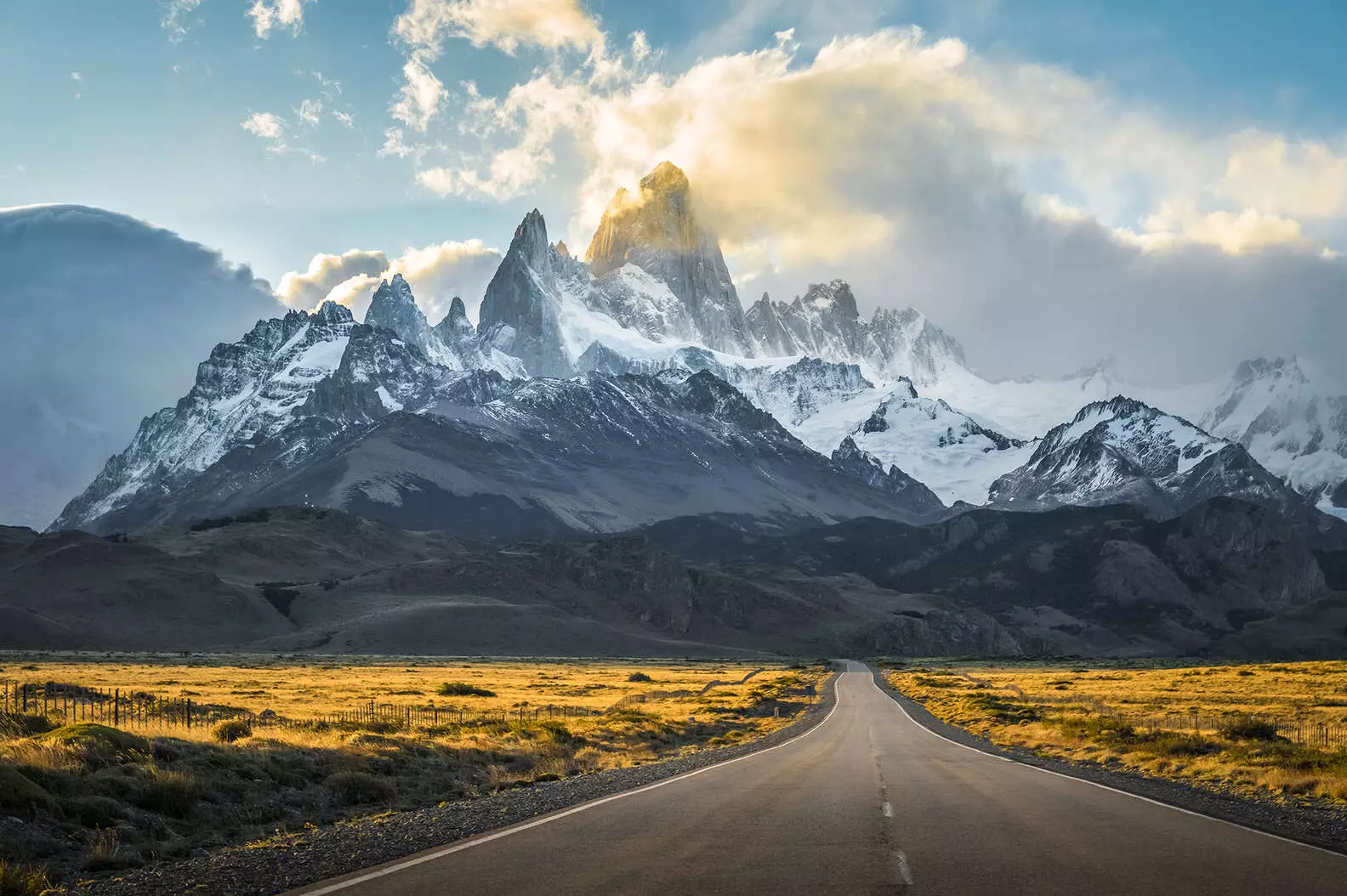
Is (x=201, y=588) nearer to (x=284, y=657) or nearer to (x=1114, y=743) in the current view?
(x=284, y=657)

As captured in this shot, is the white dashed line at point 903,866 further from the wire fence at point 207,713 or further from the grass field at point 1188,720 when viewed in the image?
the wire fence at point 207,713

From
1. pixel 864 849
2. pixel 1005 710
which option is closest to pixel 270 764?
pixel 864 849

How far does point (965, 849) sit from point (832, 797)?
6.57 metres

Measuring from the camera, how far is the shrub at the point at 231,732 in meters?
27.9

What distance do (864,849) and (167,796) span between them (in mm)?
11993

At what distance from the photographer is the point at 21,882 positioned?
13.5m

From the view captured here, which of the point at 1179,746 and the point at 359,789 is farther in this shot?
the point at 1179,746

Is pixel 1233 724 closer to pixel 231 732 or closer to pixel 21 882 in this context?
pixel 231 732

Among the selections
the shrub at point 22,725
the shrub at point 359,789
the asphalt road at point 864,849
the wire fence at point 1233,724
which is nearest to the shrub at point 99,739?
the shrub at point 22,725

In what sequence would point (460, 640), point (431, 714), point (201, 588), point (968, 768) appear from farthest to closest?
1. point (201, 588)
2. point (460, 640)
3. point (431, 714)
4. point (968, 768)

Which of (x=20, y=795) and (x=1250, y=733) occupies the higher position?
(x=20, y=795)

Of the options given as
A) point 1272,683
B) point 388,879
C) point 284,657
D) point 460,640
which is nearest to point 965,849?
point 388,879

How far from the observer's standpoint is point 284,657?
136875 mm

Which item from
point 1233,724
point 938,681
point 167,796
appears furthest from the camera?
point 938,681
